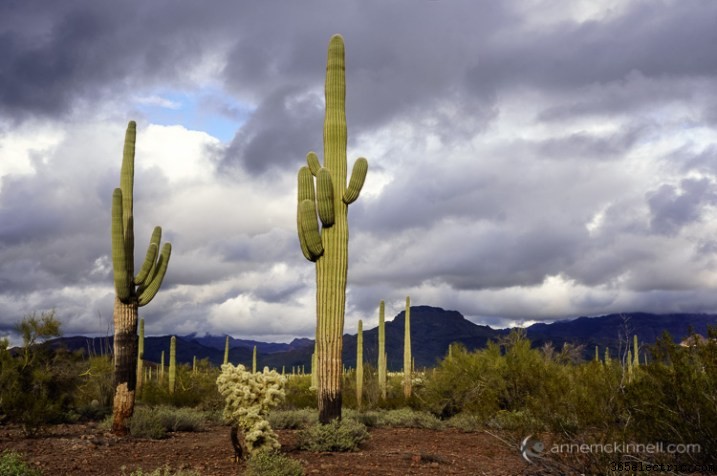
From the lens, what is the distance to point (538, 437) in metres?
9.23

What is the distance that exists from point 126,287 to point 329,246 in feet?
18.6

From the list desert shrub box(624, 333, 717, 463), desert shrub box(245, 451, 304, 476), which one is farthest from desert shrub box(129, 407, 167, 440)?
desert shrub box(624, 333, 717, 463)

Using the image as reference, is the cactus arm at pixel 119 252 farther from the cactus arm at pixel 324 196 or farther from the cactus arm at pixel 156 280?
the cactus arm at pixel 324 196

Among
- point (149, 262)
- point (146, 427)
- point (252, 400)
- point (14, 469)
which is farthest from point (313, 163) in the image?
point (14, 469)

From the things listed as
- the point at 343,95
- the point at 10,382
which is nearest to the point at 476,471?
the point at 343,95

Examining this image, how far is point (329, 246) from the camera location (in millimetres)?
14586

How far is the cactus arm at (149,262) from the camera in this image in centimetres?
1703

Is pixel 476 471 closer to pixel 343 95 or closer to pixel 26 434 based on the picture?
pixel 343 95

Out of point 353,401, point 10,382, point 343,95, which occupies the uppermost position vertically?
point 343,95

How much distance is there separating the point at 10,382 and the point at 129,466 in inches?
282

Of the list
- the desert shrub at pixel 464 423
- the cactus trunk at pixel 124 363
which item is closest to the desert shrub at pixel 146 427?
the cactus trunk at pixel 124 363

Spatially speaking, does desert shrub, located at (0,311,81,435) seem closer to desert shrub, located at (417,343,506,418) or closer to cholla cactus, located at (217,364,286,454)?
cholla cactus, located at (217,364,286,454)

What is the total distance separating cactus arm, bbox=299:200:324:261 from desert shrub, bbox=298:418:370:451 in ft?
12.3

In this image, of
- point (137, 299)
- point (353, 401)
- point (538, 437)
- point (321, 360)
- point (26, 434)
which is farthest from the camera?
point (353, 401)
